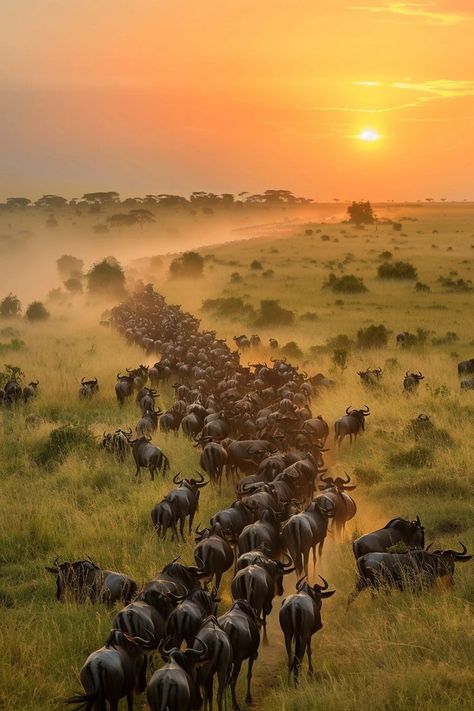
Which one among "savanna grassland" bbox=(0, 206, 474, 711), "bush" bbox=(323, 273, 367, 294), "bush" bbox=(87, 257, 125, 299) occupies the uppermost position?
"bush" bbox=(87, 257, 125, 299)

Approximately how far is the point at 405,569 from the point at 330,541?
2574 millimetres

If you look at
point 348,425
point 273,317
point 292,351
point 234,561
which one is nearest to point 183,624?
point 234,561

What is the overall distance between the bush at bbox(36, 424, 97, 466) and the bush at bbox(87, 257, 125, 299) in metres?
40.4

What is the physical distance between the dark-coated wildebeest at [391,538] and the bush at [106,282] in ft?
158

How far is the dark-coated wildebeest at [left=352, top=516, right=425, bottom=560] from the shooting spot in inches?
378

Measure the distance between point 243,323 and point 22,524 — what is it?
27.2m

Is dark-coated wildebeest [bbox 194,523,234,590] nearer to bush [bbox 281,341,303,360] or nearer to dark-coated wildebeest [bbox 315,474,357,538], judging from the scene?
dark-coated wildebeest [bbox 315,474,357,538]

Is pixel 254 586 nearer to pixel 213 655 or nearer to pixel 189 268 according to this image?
pixel 213 655

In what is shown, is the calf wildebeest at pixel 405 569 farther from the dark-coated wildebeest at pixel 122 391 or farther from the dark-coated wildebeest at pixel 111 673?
Answer: the dark-coated wildebeest at pixel 122 391

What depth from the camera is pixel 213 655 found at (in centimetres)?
657

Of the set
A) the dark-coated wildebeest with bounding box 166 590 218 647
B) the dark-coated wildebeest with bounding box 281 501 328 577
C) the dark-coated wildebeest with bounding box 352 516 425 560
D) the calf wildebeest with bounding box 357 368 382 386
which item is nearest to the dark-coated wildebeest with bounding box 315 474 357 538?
the dark-coated wildebeest with bounding box 281 501 328 577

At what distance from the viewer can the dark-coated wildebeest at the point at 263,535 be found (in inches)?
365

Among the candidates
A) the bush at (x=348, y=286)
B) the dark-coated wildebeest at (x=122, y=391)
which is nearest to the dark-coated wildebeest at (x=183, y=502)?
the dark-coated wildebeest at (x=122, y=391)

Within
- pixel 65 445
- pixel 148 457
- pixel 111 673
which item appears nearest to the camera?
pixel 111 673
